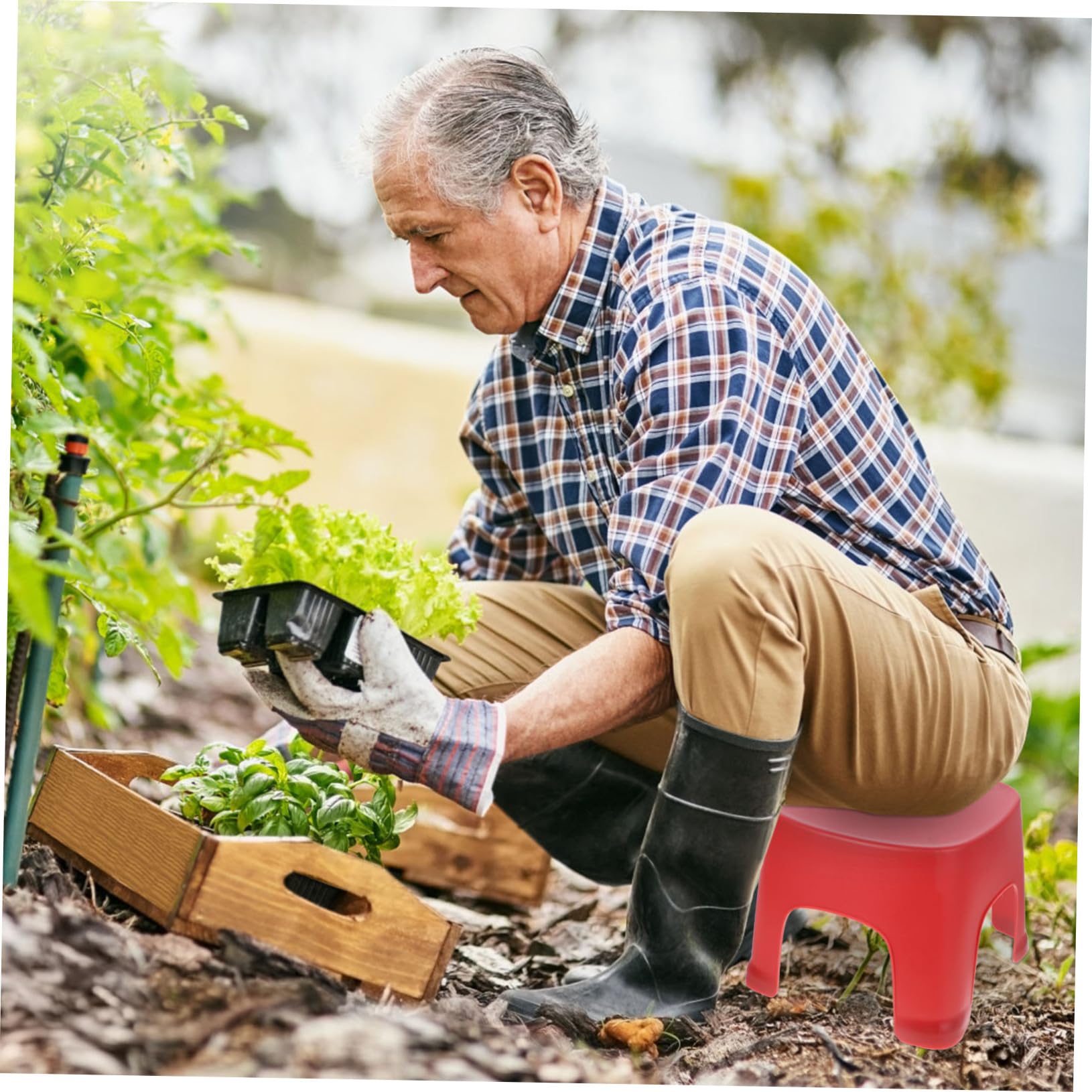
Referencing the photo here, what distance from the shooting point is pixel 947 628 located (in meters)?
1.87

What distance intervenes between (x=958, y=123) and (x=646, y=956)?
4393mm

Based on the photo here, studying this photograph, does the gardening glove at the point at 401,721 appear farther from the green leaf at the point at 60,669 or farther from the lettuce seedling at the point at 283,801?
the green leaf at the point at 60,669

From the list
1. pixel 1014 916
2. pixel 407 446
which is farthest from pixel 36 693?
pixel 407 446

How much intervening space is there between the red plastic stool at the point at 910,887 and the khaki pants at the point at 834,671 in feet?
0.18

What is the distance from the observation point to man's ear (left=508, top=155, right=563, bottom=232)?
74.0 inches

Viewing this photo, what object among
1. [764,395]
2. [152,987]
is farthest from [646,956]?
[764,395]

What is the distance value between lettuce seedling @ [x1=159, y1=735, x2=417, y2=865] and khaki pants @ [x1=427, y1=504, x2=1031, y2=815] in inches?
19.2

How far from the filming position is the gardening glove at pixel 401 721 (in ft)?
5.04

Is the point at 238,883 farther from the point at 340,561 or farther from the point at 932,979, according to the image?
the point at 932,979

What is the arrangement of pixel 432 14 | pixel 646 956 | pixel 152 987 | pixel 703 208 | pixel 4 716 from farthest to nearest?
pixel 703 208 < pixel 432 14 < pixel 646 956 < pixel 4 716 < pixel 152 987

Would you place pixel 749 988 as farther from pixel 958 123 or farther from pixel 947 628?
pixel 958 123

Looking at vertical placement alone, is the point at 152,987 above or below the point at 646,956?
below

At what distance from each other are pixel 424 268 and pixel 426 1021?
1116 mm

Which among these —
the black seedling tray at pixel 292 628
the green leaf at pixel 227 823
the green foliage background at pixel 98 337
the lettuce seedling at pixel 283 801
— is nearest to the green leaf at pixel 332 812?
the lettuce seedling at pixel 283 801
